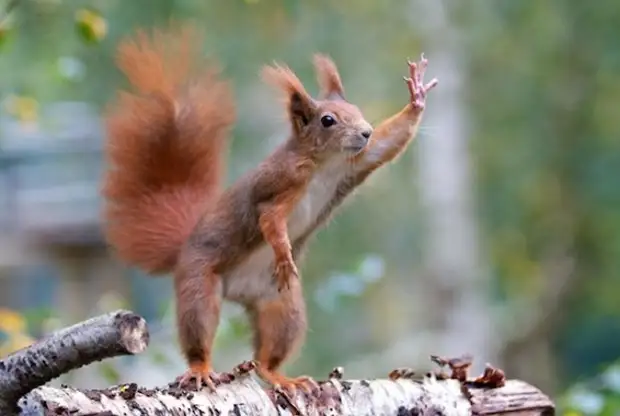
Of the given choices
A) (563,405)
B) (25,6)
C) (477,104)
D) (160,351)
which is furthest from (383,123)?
(477,104)

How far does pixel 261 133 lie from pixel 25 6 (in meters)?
2.51

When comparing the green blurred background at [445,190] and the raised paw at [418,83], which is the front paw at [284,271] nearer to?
the raised paw at [418,83]

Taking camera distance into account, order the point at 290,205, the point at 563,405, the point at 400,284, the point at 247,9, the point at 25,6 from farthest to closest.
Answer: the point at 400,284
the point at 247,9
the point at 25,6
the point at 563,405
the point at 290,205

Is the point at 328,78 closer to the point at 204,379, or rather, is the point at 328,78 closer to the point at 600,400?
the point at 204,379

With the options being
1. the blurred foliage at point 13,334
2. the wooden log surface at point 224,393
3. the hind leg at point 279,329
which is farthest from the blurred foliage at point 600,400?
the blurred foliage at point 13,334

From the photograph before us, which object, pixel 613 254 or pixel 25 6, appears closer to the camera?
pixel 25 6

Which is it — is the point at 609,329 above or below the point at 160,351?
above

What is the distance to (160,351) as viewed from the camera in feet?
6.36

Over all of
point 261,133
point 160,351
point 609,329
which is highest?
point 261,133

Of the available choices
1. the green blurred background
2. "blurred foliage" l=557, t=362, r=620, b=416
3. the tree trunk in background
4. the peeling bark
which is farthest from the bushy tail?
the tree trunk in background

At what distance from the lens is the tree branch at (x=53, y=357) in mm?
845

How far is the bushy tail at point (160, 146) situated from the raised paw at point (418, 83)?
0.30 metres

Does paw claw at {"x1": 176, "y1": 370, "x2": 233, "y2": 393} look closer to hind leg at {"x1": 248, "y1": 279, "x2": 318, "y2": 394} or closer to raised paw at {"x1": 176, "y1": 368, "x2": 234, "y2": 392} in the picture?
raised paw at {"x1": 176, "y1": 368, "x2": 234, "y2": 392}

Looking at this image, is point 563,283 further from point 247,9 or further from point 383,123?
point 383,123
